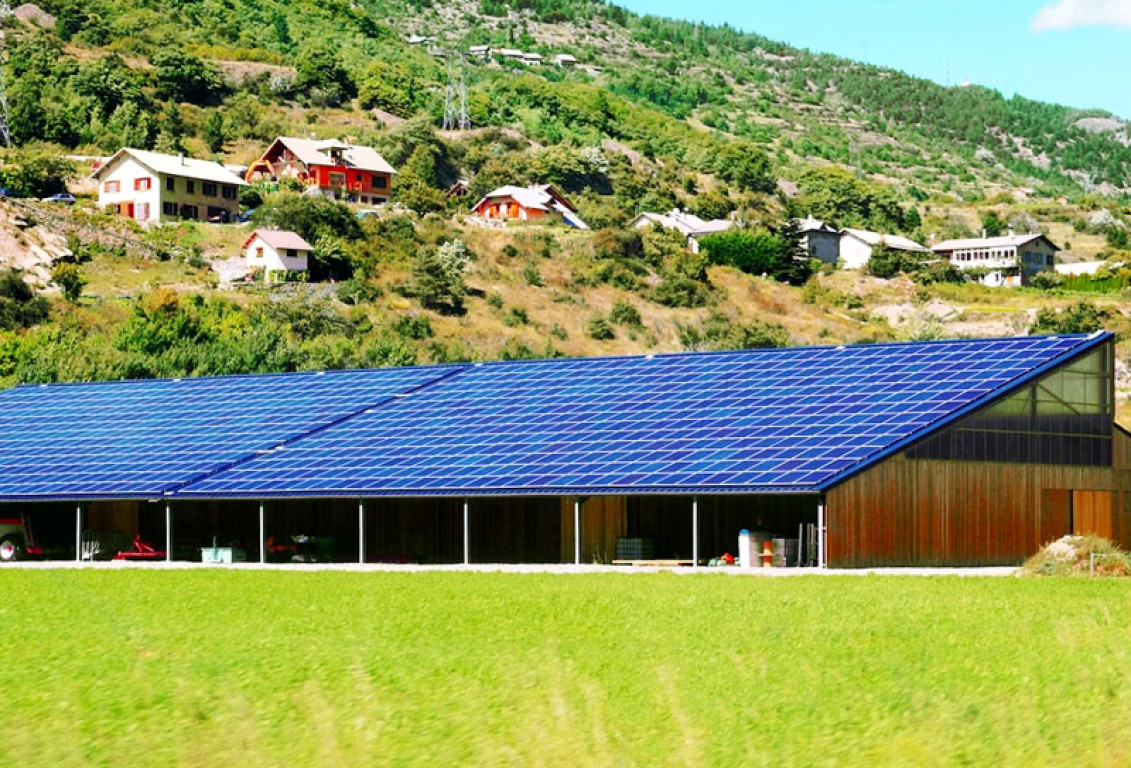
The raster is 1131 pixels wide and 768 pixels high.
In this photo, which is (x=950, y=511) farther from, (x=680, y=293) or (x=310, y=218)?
(x=310, y=218)

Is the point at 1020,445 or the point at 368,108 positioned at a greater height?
the point at 368,108

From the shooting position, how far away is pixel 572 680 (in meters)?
20.9

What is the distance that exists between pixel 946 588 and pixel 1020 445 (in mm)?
12967

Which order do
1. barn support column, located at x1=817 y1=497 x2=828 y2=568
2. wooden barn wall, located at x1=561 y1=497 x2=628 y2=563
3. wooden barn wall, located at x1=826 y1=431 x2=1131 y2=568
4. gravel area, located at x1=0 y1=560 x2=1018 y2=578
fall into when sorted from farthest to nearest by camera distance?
1. wooden barn wall, located at x1=561 y1=497 x2=628 y2=563
2. wooden barn wall, located at x1=826 y1=431 x2=1131 y2=568
3. barn support column, located at x1=817 y1=497 x2=828 y2=568
4. gravel area, located at x1=0 y1=560 x2=1018 y2=578

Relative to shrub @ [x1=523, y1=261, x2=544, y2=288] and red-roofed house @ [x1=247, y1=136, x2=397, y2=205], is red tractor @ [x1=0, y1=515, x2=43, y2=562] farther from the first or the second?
red-roofed house @ [x1=247, y1=136, x2=397, y2=205]

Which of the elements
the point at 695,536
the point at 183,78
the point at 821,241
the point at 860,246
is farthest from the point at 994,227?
the point at 695,536

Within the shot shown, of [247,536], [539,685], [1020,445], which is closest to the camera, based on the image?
[539,685]

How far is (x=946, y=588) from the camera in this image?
37.0m

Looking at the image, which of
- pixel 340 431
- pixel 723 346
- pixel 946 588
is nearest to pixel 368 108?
pixel 723 346

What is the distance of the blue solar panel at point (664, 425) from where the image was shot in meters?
45.3

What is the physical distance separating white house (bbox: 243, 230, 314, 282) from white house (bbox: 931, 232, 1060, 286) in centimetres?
6459

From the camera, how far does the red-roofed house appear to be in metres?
145

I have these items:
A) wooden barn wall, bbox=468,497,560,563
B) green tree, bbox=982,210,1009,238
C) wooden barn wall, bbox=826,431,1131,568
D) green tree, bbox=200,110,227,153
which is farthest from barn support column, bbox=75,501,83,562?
green tree, bbox=982,210,1009,238

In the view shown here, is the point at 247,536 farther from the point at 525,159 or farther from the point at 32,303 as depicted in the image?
the point at 525,159
